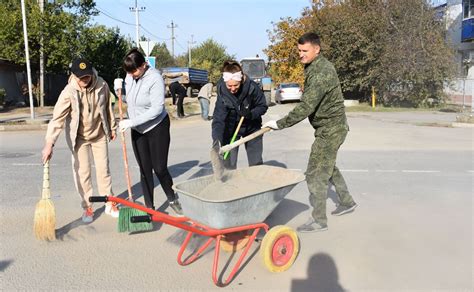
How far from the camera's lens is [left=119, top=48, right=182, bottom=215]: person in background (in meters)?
4.72

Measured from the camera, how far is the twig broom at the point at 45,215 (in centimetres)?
441

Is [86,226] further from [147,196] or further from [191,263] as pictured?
[191,263]

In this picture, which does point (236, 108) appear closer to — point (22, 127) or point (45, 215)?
point (45, 215)

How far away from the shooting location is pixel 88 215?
526 centimetres

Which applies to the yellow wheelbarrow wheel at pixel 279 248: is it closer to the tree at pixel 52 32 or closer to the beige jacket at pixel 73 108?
the beige jacket at pixel 73 108

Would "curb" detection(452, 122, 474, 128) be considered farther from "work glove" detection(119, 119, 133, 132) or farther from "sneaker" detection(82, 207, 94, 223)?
"work glove" detection(119, 119, 133, 132)

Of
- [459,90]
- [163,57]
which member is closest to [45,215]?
[459,90]

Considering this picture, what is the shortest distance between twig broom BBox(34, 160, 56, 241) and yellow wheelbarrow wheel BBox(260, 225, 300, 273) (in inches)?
85.5

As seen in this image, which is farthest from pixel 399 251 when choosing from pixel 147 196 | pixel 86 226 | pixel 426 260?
pixel 86 226

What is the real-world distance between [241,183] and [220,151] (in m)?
0.61

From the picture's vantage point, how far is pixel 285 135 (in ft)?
42.8

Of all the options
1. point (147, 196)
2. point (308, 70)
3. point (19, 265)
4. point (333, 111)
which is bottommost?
point (19, 265)

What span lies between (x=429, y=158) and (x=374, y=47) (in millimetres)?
16603

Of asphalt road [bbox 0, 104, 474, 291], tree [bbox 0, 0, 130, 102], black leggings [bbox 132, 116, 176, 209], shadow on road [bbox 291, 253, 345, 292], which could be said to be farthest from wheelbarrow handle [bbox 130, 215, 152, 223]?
tree [bbox 0, 0, 130, 102]
